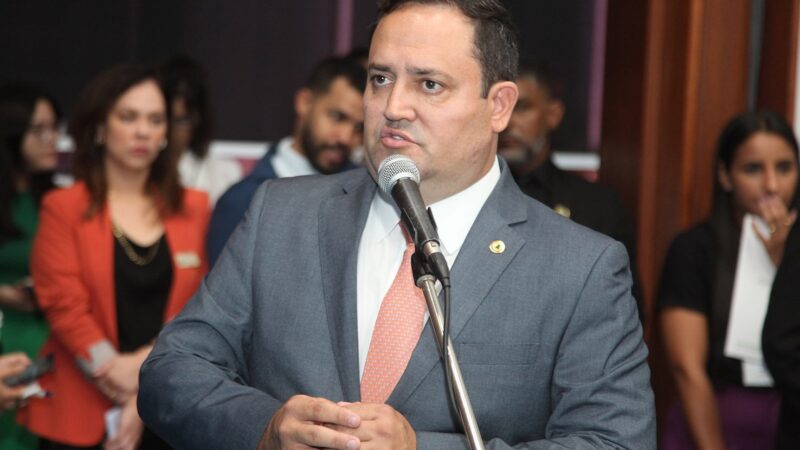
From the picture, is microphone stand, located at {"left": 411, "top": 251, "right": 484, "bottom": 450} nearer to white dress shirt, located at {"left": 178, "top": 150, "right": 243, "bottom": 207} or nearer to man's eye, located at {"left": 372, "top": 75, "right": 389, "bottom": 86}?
man's eye, located at {"left": 372, "top": 75, "right": 389, "bottom": 86}

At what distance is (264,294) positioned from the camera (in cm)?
199

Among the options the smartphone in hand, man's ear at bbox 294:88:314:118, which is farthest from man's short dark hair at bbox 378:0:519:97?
man's ear at bbox 294:88:314:118

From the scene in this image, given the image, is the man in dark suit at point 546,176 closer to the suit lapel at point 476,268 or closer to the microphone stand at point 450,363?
the suit lapel at point 476,268

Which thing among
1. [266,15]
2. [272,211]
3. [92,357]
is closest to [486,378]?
[272,211]

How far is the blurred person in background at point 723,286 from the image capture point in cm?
344

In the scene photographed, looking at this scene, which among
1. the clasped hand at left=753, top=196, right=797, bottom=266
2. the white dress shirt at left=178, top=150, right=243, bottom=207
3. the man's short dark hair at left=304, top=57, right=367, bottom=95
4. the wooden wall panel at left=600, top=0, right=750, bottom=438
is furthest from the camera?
the white dress shirt at left=178, top=150, right=243, bottom=207

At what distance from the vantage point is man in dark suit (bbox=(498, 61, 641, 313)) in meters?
3.62

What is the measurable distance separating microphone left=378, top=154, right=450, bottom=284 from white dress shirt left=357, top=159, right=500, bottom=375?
9.9 inches

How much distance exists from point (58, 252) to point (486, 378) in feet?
6.59

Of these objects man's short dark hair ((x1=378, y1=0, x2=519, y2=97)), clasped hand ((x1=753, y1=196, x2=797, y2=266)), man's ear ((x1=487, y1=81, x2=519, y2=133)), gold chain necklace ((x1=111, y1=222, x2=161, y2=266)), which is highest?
man's short dark hair ((x1=378, y1=0, x2=519, y2=97))

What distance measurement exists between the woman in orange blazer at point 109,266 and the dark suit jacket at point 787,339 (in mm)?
1826

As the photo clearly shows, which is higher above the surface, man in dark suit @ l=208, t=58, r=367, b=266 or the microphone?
the microphone

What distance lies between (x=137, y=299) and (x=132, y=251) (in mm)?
153

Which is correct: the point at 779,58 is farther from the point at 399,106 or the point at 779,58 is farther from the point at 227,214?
the point at 399,106
